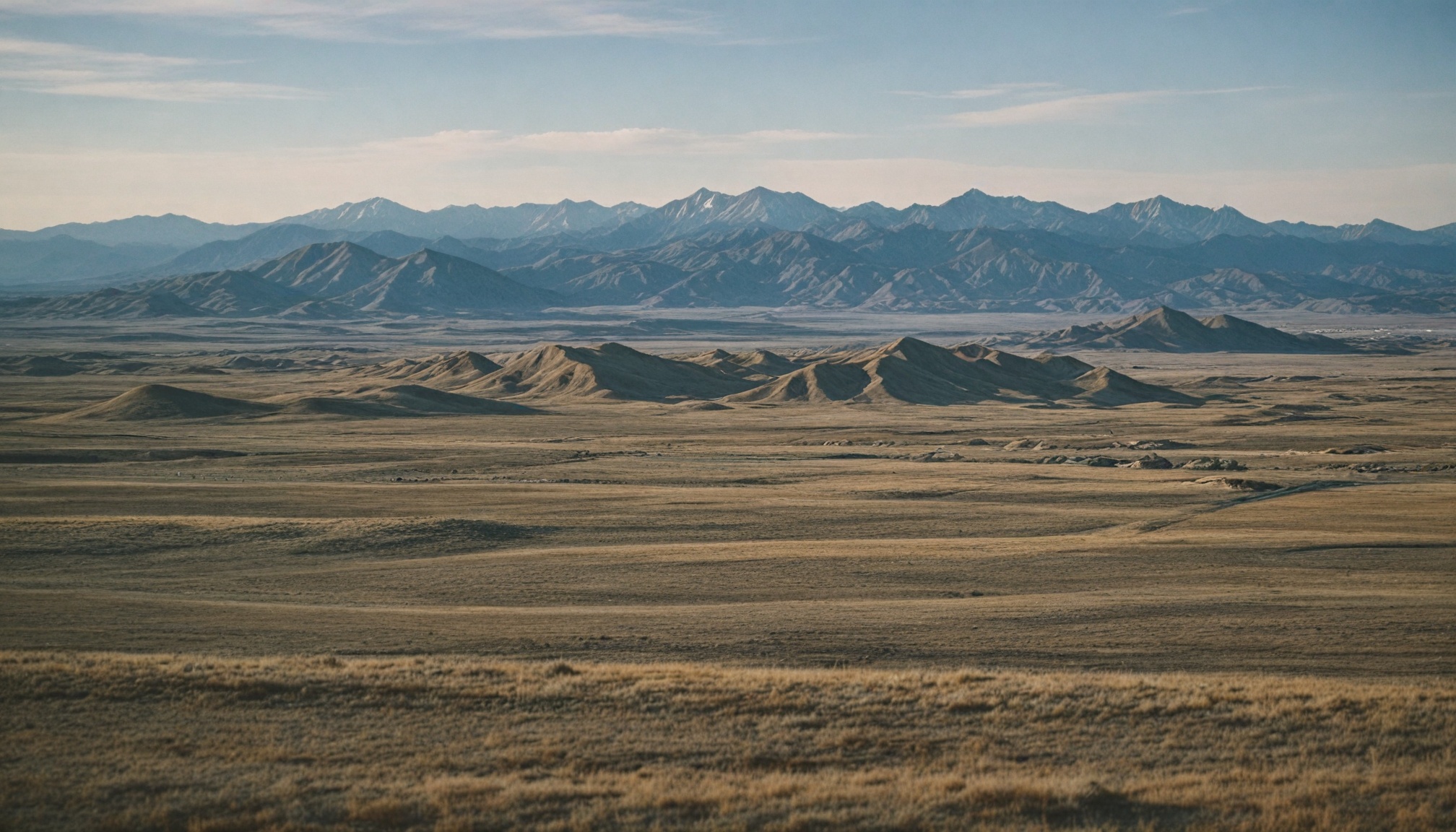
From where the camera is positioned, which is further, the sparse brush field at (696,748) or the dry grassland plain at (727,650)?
the dry grassland plain at (727,650)

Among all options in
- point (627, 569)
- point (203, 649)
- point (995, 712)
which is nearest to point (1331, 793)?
point (995, 712)

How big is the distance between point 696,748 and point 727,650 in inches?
385

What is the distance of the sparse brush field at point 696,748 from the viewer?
572 inches

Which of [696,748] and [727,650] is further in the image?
[727,650]

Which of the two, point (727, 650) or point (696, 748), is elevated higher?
point (696, 748)

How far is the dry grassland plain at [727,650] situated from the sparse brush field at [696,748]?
8cm

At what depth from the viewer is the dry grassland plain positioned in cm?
1516

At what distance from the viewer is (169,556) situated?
132 feet

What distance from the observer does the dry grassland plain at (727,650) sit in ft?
49.8

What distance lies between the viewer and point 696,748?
688 inches

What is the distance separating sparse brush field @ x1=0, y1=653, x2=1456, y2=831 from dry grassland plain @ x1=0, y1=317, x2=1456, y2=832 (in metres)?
0.08

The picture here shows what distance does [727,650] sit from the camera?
27219mm

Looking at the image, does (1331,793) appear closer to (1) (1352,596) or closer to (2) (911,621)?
(2) (911,621)

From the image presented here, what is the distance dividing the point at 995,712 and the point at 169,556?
107 ft
